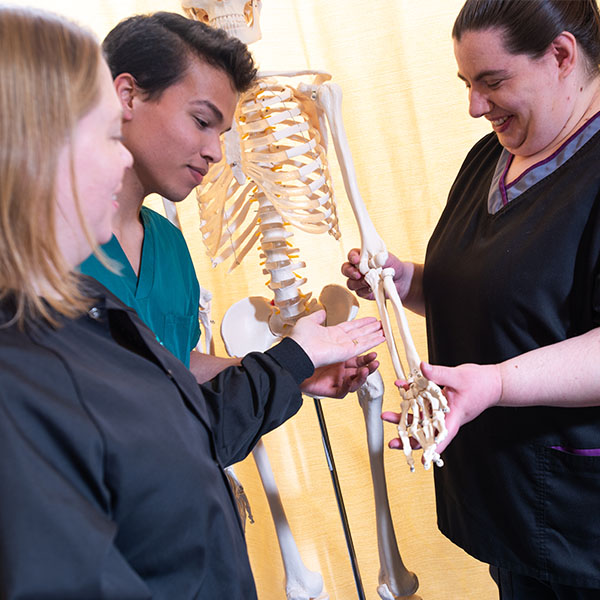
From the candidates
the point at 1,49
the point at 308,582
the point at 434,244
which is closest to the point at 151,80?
the point at 1,49

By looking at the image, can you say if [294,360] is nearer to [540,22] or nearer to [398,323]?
[398,323]

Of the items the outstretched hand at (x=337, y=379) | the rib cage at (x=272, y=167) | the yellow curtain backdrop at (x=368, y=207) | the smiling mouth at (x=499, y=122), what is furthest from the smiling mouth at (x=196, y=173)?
the yellow curtain backdrop at (x=368, y=207)

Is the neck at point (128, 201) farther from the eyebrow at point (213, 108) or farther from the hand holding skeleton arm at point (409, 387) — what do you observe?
the hand holding skeleton arm at point (409, 387)

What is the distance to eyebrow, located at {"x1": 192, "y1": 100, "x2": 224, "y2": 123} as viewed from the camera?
3.83ft

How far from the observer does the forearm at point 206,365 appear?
131 cm

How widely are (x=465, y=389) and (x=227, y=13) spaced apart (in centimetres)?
93

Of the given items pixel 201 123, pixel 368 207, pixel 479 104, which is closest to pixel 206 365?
pixel 201 123

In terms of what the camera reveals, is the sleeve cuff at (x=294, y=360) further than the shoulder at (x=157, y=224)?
No

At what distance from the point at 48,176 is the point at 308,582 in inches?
49.2

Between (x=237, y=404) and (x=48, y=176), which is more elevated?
(x=48, y=176)

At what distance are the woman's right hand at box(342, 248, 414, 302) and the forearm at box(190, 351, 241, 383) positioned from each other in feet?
0.96

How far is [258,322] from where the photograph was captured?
5.11ft

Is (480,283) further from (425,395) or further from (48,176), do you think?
(48,176)

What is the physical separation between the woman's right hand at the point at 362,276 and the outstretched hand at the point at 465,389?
39 cm
